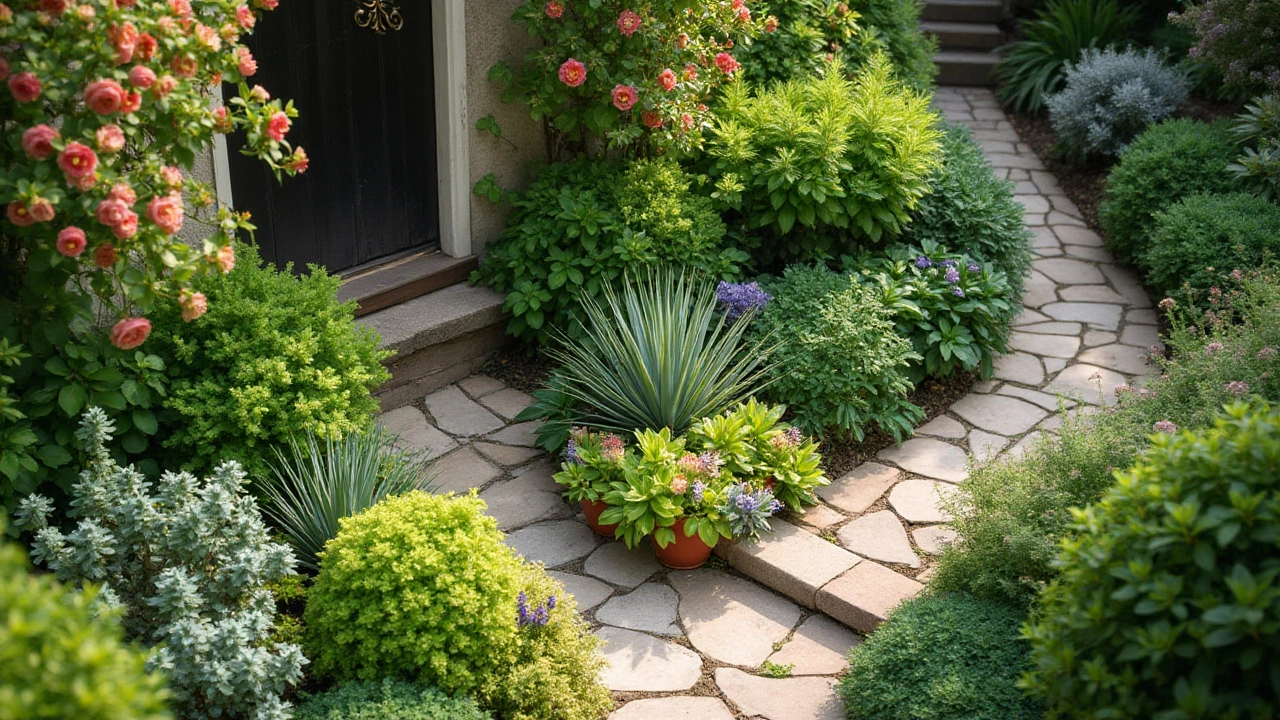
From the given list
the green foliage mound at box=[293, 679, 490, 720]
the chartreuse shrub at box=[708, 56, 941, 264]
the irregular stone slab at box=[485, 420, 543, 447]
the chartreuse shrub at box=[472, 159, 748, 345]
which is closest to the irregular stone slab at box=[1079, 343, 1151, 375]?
the chartreuse shrub at box=[708, 56, 941, 264]

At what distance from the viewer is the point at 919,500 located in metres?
4.62

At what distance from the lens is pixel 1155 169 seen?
Result: 651 centimetres

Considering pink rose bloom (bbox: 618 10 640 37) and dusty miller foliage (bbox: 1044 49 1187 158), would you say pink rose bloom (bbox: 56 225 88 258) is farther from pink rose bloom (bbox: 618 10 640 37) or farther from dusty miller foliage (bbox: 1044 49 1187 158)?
dusty miller foliage (bbox: 1044 49 1187 158)

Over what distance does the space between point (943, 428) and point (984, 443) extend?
0.69ft

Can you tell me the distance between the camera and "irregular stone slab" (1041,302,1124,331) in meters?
6.13

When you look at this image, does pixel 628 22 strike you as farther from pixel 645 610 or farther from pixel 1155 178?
pixel 1155 178

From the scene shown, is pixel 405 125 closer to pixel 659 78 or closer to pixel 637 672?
pixel 659 78

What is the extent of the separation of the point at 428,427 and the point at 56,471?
5.60 feet

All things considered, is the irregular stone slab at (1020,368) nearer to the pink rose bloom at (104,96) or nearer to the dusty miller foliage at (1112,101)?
the dusty miller foliage at (1112,101)

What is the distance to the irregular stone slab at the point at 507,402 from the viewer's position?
5223mm

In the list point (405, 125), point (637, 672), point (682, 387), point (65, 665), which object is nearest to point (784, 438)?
point (682, 387)

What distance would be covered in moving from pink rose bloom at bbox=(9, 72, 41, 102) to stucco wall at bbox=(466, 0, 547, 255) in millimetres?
2537

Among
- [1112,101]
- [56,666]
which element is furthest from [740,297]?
[1112,101]

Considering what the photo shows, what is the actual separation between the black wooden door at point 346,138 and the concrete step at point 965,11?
20.6 ft
